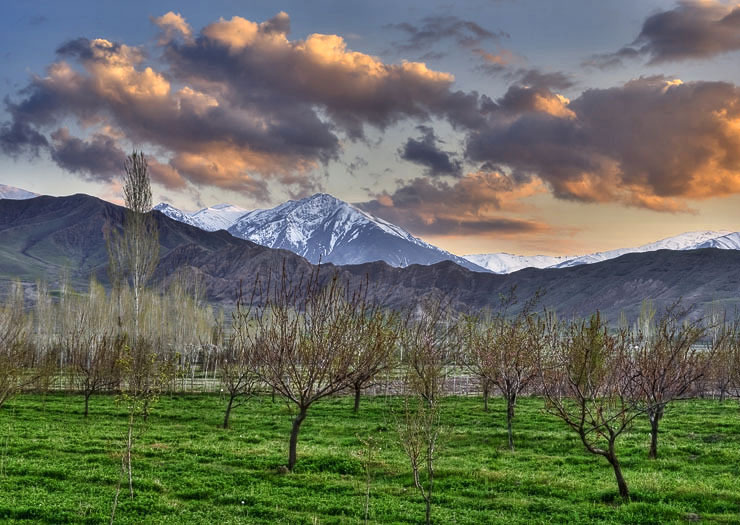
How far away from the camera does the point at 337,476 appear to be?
67.3 feet

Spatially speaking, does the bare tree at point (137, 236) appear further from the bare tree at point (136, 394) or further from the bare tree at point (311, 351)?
the bare tree at point (311, 351)

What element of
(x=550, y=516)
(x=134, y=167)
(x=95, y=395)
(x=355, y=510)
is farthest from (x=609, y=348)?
(x=134, y=167)

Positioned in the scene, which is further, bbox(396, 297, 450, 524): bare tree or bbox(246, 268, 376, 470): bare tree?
bbox(246, 268, 376, 470): bare tree

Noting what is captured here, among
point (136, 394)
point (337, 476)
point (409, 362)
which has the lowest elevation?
point (337, 476)

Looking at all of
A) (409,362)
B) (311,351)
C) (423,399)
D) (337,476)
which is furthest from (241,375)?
(337,476)

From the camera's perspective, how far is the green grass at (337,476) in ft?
51.8

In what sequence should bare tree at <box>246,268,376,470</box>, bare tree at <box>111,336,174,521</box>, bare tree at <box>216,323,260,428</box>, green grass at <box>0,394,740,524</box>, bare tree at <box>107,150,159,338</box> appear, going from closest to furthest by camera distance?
green grass at <box>0,394,740,524</box>
bare tree at <box>111,336,174,521</box>
bare tree at <box>246,268,376,470</box>
bare tree at <box>216,323,260,428</box>
bare tree at <box>107,150,159,338</box>

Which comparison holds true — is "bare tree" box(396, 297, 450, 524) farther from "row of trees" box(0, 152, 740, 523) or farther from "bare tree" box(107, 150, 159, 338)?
"bare tree" box(107, 150, 159, 338)

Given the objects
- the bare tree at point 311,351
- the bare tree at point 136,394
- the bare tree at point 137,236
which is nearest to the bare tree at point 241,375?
the bare tree at point 311,351

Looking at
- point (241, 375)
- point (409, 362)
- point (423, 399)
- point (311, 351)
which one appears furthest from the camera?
point (409, 362)

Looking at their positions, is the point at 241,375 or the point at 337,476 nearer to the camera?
the point at 337,476

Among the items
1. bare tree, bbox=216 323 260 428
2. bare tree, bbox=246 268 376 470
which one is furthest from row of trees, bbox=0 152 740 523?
bare tree, bbox=216 323 260 428

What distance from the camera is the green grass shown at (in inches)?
622

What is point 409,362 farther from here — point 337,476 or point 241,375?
point 337,476
